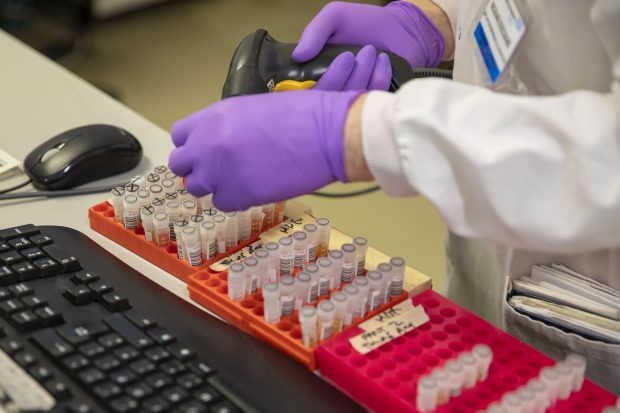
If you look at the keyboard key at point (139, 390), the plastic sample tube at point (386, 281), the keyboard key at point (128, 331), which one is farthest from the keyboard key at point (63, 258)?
the plastic sample tube at point (386, 281)

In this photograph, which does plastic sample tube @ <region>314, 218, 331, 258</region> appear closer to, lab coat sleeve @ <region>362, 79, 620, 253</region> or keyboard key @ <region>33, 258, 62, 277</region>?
lab coat sleeve @ <region>362, 79, 620, 253</region>

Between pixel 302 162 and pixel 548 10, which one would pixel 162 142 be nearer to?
pixel 302 162

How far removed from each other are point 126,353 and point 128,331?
0.12 ft

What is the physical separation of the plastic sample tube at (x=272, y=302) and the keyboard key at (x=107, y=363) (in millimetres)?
156

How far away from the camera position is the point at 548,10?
89 cm

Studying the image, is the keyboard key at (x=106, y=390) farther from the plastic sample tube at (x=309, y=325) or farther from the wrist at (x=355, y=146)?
the wrist at (x=355, y=146)

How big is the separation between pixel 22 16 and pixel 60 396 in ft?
8.74

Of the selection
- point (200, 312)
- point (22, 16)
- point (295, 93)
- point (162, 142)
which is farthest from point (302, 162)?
point (22, 16)

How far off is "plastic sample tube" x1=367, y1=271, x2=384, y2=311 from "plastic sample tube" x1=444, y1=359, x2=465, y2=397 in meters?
0.12

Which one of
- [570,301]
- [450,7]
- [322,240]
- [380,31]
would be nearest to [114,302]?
[322,240]

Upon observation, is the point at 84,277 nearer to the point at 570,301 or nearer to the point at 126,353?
the point at 126,353

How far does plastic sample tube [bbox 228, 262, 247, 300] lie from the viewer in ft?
2.74

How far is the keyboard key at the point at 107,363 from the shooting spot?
0.71 m

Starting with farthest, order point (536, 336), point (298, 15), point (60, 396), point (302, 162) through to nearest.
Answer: point (298, 15) < point (536, 336) < point (302, 162) < point (60, 396)
